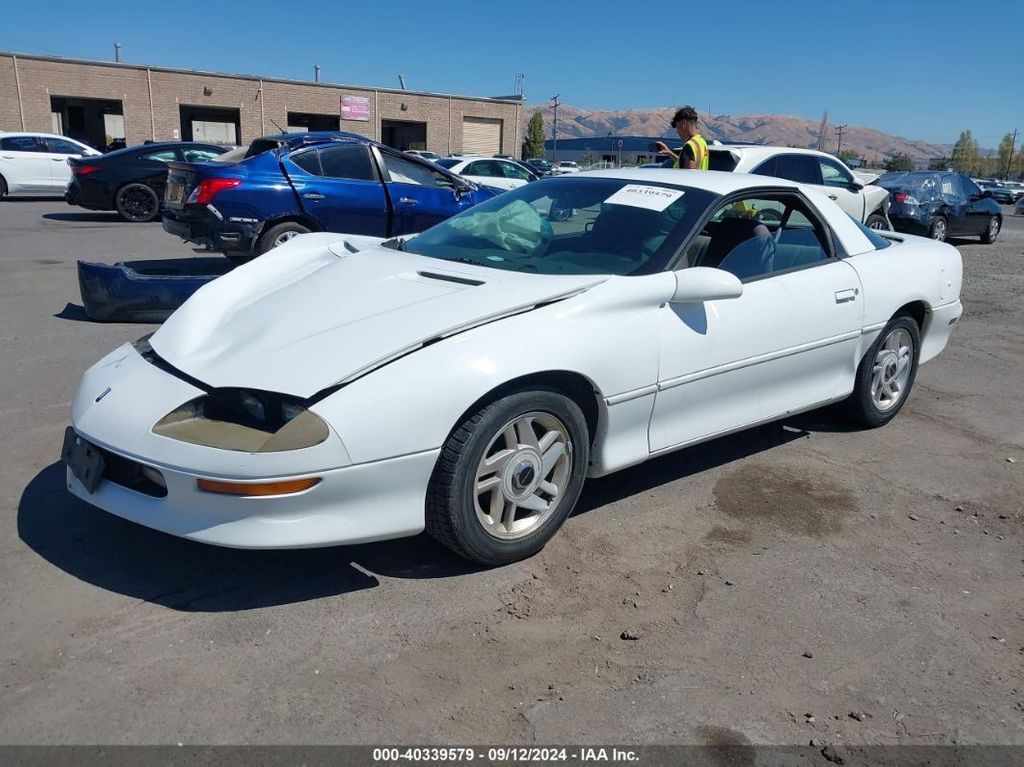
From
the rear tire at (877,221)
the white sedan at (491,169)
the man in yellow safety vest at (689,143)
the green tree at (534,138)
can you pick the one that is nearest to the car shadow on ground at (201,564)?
the man in yellow safety vest at (689,143)

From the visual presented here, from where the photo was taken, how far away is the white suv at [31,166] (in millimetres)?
18781

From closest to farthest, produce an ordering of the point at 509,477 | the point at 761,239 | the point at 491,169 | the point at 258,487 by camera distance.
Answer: the point at 258,487
the point at 509,477
the point at 761,239
the point at 491,169

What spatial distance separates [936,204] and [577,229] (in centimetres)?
1318

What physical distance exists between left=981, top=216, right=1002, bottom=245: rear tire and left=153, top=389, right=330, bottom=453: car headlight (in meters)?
17.0

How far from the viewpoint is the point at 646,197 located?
4027 mm

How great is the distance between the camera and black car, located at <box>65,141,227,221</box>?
14688 mm

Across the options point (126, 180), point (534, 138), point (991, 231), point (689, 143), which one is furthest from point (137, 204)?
point (534, 138)

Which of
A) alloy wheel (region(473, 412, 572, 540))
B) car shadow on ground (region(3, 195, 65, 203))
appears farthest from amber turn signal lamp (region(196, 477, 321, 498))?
car shadow on ground (region(3, 195, 65, 203))

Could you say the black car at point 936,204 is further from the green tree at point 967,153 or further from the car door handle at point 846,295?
the green tree at point 967,153

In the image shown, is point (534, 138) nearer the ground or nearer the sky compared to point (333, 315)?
nearer the sky

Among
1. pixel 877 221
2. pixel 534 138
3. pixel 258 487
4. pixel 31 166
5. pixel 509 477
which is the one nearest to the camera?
pixel 258 487

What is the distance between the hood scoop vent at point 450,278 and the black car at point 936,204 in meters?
13.3

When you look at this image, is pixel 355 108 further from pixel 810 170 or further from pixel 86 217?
pixel 810 170

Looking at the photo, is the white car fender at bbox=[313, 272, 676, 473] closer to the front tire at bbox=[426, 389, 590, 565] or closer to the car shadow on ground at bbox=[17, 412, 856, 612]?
the front tire at bbox=[426, 389, 590, 565]
